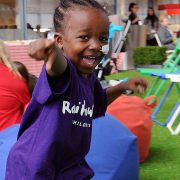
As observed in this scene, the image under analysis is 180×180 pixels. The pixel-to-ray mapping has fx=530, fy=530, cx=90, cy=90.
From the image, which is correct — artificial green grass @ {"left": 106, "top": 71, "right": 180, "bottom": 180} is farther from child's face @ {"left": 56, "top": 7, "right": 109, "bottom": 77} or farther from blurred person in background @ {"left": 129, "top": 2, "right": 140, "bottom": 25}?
blurred person in background @ {"left": 129, "top": 2, "right": 140, "bottom": 25}

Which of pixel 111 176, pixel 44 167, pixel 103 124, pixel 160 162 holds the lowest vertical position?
pixel 160 162

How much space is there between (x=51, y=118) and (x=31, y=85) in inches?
96.6

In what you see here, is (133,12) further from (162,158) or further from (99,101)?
(99,101)

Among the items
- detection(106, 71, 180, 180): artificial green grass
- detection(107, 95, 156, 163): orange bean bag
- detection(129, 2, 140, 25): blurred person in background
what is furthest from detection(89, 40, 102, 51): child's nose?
detection(129, 2, 140, 25): blurred person in background

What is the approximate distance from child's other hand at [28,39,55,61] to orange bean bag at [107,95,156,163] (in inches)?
116

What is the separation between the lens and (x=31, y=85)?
4449 millimetres

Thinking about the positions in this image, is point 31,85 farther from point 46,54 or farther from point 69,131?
point 46,54

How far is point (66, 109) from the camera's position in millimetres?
2035

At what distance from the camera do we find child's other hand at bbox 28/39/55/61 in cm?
171

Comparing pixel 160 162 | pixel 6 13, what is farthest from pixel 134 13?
pixel 160 162

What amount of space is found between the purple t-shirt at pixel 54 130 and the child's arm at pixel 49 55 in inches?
2.6

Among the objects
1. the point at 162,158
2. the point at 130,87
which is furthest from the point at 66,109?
the point at 162,158

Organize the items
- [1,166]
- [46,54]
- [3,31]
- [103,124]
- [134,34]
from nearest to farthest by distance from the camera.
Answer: [46,54] → [1,166] → [103,124] → [3,31] → [134,34]

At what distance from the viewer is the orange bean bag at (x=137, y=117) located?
4648mm
